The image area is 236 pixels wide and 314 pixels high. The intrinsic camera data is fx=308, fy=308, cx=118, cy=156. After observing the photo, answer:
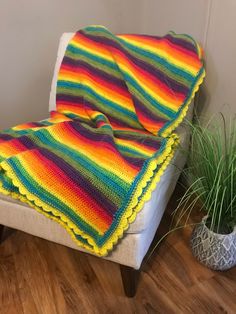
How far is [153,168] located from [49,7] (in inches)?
41.1

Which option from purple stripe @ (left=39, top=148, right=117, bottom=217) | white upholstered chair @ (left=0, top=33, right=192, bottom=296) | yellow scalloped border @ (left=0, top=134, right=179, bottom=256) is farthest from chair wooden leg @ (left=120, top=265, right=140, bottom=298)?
purple stripe @ (left=39, top=148, right=117, bottom=217)

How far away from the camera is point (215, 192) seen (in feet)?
3.38

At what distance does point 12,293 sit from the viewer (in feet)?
3.74

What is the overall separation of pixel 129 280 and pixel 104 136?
0.51 metres

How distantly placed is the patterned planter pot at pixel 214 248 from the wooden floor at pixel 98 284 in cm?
5

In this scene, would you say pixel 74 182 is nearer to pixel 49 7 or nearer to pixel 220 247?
pixel 220 247

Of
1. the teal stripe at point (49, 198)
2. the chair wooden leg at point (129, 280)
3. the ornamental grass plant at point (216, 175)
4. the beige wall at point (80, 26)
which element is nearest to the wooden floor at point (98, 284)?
the chair wooden leg at point (129, 280)

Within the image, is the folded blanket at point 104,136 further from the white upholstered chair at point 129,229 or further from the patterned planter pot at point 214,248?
the patterned planter pot at point 214,248

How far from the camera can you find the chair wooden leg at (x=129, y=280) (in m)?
1.06

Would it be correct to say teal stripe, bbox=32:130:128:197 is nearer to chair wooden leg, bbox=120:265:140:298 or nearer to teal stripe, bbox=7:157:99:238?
teal stripe, bbox=7:157:99:238

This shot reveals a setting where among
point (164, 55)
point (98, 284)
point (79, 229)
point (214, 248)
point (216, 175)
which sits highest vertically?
point (164, 55)

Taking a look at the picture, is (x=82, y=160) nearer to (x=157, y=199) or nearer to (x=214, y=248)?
(x=157, y=199)

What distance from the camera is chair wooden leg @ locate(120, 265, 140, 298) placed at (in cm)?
106

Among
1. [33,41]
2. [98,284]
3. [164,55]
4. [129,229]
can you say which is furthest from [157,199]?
[33,41]
